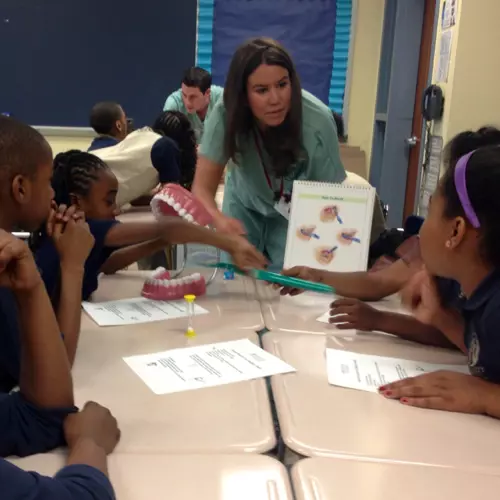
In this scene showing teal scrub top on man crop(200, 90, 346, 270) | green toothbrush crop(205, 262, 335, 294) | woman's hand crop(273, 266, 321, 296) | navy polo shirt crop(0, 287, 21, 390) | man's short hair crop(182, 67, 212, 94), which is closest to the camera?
navy polo shirt crop(0, 287, 21, 390)

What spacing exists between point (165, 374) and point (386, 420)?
1.38 ft

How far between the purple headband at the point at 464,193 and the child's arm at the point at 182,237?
74cm

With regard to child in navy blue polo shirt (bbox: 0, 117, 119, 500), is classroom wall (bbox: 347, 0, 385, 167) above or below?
above

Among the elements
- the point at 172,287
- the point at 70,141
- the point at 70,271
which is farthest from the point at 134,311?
the point at 70,141

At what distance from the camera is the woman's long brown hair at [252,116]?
6.34 feet

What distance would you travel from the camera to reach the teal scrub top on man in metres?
2.04

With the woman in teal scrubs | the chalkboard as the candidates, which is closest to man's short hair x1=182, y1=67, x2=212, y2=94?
the chalkboard

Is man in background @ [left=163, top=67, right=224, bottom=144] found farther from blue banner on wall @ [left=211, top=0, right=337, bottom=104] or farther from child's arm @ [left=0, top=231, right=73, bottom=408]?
child's arm @ [left=0, top=231, right=73, bottom=408]

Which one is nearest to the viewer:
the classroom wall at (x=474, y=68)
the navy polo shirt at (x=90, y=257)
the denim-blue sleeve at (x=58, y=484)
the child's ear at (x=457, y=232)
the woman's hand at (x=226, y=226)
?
the denim-blue sleeve at (x=58, y=484)

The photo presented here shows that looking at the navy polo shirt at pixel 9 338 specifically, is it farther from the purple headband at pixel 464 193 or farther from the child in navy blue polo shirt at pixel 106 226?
the purple headband at pixel 464 193

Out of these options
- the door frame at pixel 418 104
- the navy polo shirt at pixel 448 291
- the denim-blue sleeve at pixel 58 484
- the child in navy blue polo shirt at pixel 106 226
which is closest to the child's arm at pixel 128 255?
the child in navy blue polo shirt at pixel 106 226

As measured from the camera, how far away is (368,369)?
1262mm

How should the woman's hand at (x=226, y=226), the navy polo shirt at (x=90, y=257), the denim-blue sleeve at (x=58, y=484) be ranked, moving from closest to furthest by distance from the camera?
the denim-blue sleeve at (x=58, y=484) < the navy polo shirt at (x=90, y=257) < the woman's hand at (x=226, y=226)

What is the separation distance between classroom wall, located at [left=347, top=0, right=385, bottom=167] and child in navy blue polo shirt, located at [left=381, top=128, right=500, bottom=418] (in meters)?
3.98
